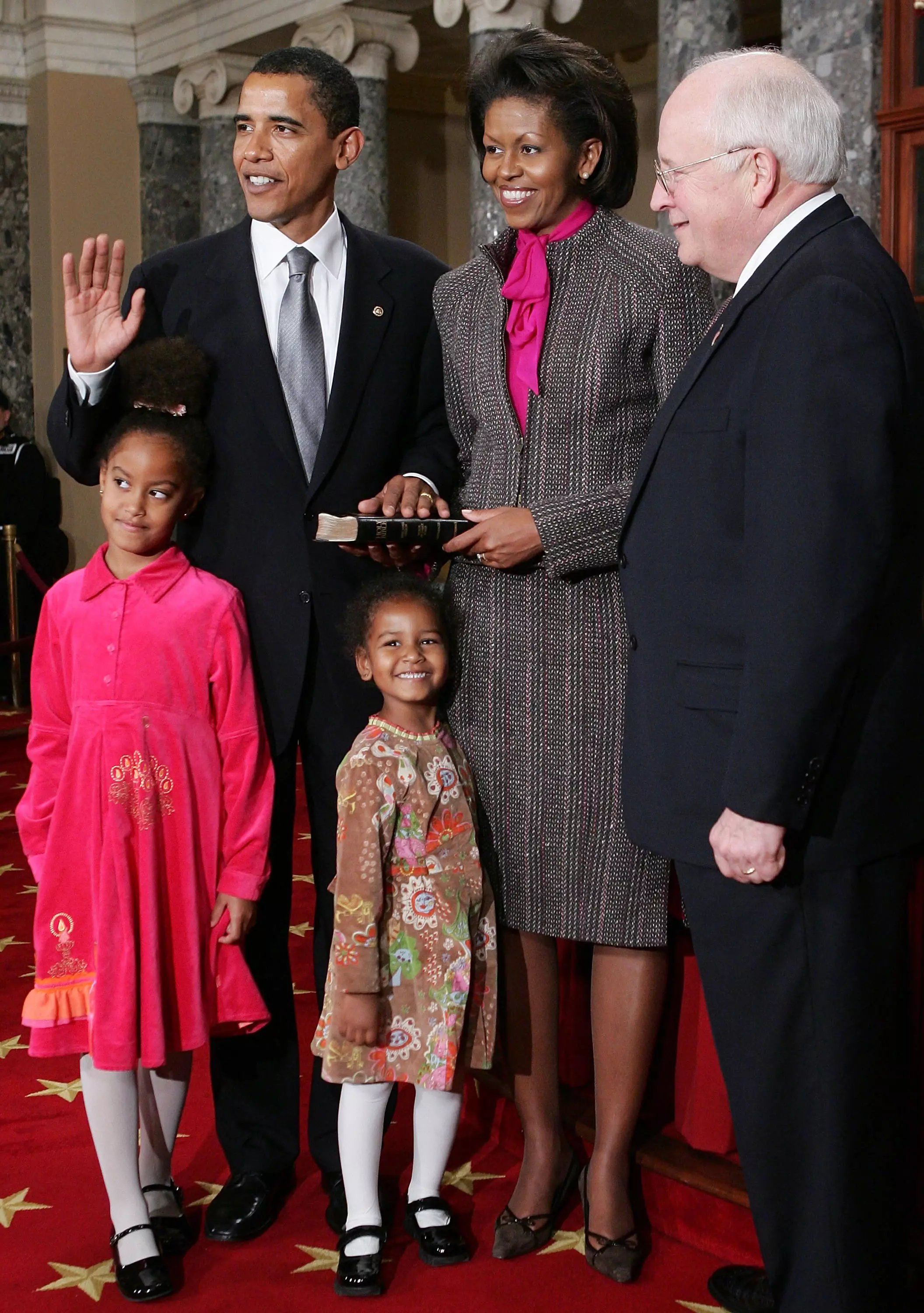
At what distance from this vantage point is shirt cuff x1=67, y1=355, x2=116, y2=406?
251 centimetres

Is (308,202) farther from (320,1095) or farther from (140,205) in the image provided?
(140,205)

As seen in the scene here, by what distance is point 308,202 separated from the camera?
2602 millimetres

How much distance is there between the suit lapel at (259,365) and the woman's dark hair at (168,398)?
0.09m

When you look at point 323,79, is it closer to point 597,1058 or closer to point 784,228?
point 784,228

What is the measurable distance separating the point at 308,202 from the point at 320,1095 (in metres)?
1.66

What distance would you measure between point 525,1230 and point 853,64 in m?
4.10

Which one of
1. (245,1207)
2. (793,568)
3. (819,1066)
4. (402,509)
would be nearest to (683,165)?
(793,568)

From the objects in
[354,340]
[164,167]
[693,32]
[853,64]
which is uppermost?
[164,167]

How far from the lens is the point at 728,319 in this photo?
→ 1927 mm

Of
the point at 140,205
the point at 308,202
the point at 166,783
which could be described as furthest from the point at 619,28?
the point at 166,783

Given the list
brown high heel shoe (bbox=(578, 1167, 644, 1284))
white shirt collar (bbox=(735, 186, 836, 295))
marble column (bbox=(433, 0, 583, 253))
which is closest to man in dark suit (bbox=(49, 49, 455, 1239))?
brown high heel shoe (bbox=(578, 1167, 644, 1284))

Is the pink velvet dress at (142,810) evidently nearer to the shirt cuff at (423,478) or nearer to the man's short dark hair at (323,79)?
the shirt cuff at (423,478)

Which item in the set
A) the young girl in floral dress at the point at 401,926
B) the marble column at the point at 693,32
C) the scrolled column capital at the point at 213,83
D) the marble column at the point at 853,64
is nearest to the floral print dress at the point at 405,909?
the young girl in floral dress at the point at 401,926

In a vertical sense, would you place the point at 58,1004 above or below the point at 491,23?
below
